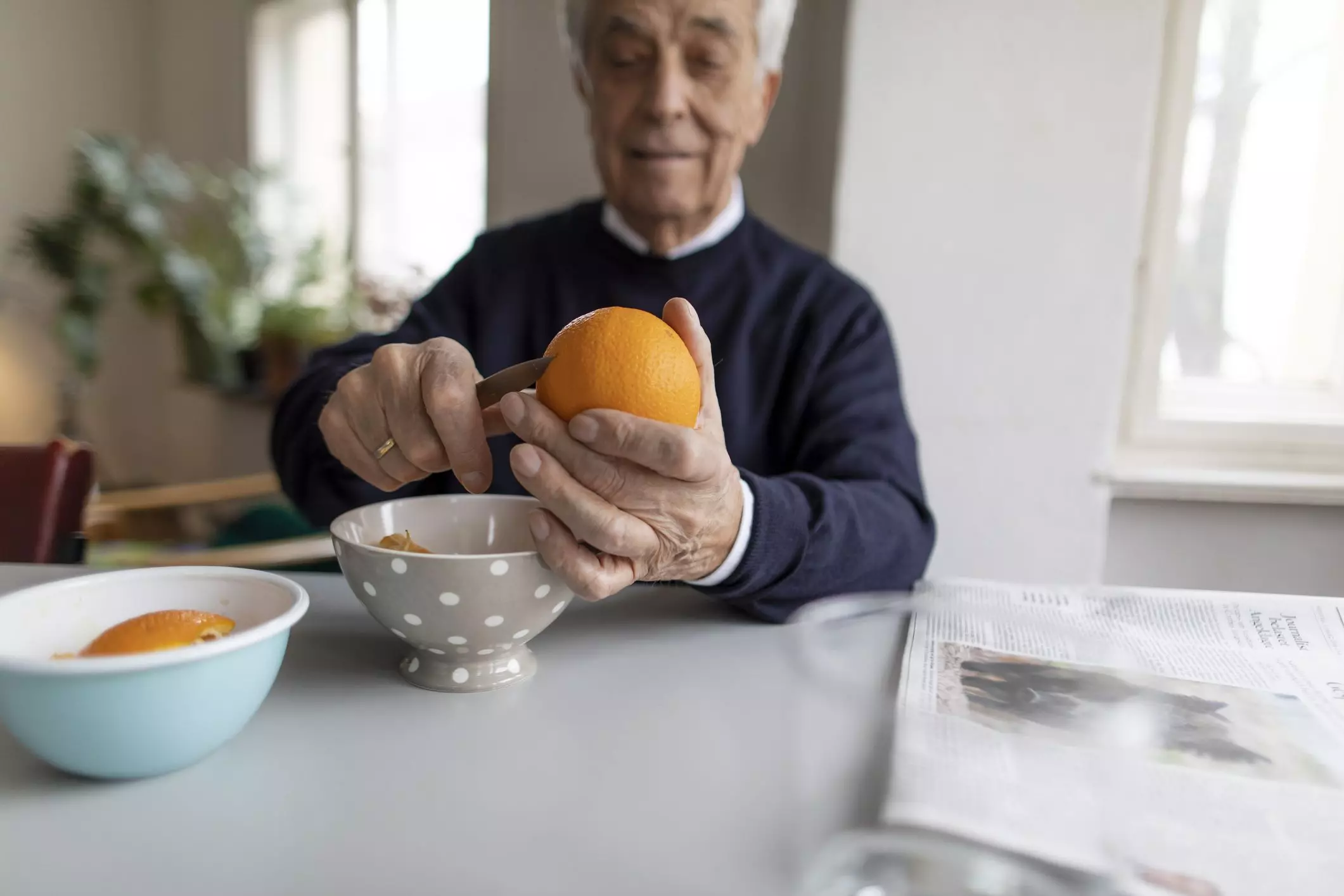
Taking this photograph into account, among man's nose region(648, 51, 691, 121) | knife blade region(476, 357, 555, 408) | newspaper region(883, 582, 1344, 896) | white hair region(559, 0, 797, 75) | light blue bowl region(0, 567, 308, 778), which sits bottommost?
light blue bowl region(0, 567, 308, 778)

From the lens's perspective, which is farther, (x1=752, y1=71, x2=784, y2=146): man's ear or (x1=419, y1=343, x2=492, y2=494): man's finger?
(x1=752, y1=71, x2=784, y2=146): man's ear

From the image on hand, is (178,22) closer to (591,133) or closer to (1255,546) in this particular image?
(591,133)

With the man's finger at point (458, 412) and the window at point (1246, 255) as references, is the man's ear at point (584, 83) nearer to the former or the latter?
the man's finger at point (458, 412)

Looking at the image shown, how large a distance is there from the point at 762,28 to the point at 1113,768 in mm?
1044

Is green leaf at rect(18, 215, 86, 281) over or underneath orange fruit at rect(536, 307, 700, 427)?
over

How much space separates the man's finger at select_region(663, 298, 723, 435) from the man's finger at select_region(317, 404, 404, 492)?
253 mm

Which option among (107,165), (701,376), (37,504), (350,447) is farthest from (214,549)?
(701,376)

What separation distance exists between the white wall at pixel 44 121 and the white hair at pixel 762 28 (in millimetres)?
2784

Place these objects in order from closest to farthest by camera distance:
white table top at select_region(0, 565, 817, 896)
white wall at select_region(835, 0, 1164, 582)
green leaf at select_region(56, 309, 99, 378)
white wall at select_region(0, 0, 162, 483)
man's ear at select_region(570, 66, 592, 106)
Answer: white table top at select_region(0, 565, 817, 896)
man's ear at select_region(570, 66, 592, 106)
white wall at select_region(835, 0, 1164, 582)
green leaf at select_region(56, 309, 99, 378)
white wall at select_region(0, 0, 162, 483)

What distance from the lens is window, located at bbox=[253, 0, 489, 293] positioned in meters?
2.76

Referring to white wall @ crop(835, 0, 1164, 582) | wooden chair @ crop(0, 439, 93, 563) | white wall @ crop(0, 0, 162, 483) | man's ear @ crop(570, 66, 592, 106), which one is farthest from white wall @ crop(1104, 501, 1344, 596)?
white wall @ crop(0, 0, 162, 483)

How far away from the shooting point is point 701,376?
1.95 feet

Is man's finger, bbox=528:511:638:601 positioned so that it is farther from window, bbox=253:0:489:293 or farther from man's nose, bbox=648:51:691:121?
window, bbox=253:0:489:293

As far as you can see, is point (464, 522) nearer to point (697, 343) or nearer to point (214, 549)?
point (697, 343)
